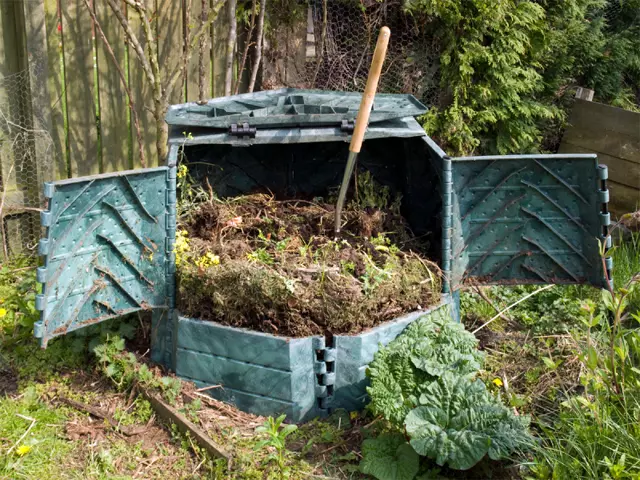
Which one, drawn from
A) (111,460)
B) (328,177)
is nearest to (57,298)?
(111,460)

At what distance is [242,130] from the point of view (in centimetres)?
401

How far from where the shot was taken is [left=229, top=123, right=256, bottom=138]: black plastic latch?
4008 mm

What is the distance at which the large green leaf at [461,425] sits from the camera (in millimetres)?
3131

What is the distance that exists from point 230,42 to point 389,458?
389 cm

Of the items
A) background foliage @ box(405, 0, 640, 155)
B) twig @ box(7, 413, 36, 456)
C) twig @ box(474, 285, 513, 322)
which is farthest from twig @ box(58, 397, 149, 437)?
background foliage @ box(405, 0, 640, 155)

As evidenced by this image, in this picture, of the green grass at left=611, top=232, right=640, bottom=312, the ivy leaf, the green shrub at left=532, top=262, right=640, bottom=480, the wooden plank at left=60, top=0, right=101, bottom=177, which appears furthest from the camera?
the wooden plank at left=60, top=0, right=101, bottom=177

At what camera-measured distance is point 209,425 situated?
12.2 ft

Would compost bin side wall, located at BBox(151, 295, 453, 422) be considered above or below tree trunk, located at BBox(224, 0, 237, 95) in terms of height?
below

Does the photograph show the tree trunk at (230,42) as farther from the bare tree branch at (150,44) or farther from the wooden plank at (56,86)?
the wooden plank at (56,86)

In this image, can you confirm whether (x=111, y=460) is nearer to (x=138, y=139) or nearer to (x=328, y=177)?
(x=328, y=177)

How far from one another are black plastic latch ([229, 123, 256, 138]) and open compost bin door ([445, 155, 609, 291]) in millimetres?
1095

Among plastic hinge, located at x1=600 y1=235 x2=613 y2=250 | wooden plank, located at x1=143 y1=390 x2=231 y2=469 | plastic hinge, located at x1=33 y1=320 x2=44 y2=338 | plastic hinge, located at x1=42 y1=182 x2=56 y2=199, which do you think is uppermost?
plastic hinge, located at x1=42 y1=182 x2=56 y2=199

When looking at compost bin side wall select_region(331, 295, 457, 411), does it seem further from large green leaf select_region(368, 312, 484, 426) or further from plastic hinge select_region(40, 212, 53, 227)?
plastic hinge select_region(40, 212, 53, 227)

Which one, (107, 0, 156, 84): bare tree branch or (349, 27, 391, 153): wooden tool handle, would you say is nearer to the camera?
(349, 27, 391, 153): wooden tool handle
